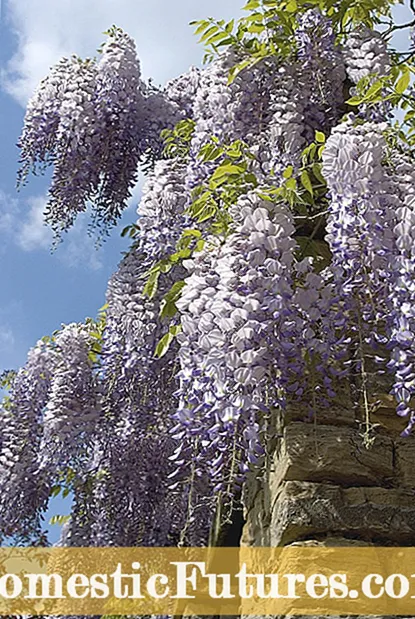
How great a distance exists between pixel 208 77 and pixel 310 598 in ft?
5.42

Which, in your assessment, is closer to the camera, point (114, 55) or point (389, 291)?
point (389, 291)

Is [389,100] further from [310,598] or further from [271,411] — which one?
[310,598]

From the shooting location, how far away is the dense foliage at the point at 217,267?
1841 millimetres

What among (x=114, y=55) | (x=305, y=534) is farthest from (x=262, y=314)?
(x=114, y=55)

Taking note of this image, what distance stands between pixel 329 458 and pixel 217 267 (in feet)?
1.76

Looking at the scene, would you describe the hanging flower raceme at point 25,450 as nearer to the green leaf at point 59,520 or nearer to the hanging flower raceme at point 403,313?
the green leaf at point 59,520

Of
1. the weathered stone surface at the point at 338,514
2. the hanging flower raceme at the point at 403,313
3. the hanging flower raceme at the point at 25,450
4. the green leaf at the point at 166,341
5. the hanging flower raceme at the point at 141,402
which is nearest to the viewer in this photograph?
the hanging flower raceme at the point at 403,313

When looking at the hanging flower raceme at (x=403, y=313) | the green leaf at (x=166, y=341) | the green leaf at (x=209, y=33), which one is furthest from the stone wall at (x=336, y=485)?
the green leaf at (x=209, y=33)

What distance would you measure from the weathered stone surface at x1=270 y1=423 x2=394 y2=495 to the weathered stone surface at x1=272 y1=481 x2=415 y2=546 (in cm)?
3

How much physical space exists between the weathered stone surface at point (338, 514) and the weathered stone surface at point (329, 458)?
0.03 m

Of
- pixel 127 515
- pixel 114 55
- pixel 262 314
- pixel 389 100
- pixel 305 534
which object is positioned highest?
pixel 114 55

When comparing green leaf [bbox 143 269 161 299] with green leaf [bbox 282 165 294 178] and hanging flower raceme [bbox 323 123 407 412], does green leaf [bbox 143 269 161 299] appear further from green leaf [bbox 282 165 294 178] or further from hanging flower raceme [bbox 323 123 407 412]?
hanging flower raceme [bbox 323 123 407 412]

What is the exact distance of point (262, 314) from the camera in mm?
1810

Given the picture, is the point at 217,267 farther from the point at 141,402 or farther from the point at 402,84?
the point at 141,402
